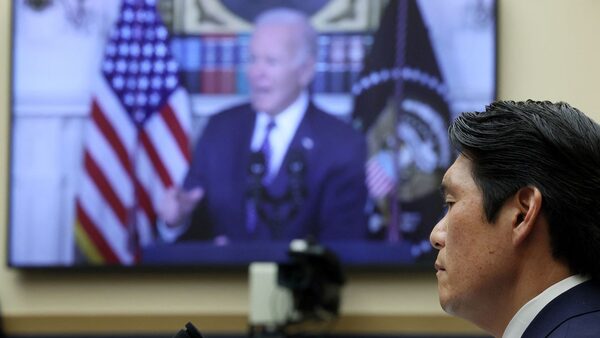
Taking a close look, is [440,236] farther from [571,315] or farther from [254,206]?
[254,206]

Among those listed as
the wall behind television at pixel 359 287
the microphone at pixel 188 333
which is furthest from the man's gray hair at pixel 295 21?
the microphone at pixel 188 333

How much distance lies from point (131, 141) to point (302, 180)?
3.65 feet

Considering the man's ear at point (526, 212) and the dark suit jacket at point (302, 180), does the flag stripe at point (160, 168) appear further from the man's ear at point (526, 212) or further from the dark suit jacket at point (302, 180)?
the man's ear at point (526, 212)

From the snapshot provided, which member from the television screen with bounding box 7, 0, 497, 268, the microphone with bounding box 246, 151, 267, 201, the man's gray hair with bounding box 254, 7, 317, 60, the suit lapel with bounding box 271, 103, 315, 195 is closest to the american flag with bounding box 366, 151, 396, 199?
the television screen with bounding box 7, 0, 497, 268

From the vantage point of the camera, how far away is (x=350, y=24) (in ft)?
21.2

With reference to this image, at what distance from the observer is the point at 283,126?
6488 millimetres

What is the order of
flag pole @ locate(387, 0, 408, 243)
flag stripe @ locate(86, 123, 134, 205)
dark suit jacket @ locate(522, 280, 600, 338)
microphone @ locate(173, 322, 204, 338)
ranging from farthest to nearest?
flag stripe @ locate(86, 123, 134, 205) < flag pole @ locate(387, 0, 408, 243) < microphone @ locate(173, 322, 204, 338) < dark suit jacket @ locate(522, 280, 600, 338)

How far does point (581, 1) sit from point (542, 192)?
5424 millimetres

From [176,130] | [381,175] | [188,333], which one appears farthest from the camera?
[176,130]

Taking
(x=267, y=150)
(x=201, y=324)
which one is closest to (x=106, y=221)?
(x=201, y=324)

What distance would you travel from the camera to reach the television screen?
21.0 feet

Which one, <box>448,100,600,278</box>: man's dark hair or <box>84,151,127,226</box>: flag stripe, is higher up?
<box>448,100,600,278</box>: man's dark hair

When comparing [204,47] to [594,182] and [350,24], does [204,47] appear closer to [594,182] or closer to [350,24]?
[350,24]

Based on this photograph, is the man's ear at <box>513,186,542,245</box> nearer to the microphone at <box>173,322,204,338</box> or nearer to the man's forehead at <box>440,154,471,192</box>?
the man's forehead at <box>440,154,471,192</box>
